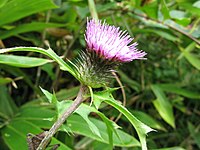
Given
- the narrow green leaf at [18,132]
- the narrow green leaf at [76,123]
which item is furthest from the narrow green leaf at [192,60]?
the narrow green leaf at [18,132]

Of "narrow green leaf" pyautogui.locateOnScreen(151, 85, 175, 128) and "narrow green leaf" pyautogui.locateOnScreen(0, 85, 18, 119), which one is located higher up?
"narrow green leaf" pyautogui.locateOnScreen(0, 85, 18, 119)

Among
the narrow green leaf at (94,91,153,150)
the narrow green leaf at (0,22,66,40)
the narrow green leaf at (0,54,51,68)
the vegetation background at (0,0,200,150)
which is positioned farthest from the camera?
the narrow green leaf at (0,22,66,40)

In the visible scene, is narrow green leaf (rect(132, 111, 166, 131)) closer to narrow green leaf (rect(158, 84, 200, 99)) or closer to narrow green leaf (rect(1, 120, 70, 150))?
narrow green leaf (rect(158, 84, 200, 99))

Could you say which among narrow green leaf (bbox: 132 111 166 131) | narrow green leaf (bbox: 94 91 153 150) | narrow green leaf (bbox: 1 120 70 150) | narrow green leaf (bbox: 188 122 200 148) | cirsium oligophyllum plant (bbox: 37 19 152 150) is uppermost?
cirsium oligophyllum plant (bbox: 37 19 152 150)

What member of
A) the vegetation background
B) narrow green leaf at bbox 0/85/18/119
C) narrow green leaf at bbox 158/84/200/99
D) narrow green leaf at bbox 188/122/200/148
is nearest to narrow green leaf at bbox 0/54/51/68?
the vegetation background

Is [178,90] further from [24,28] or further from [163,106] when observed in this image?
[24,28]

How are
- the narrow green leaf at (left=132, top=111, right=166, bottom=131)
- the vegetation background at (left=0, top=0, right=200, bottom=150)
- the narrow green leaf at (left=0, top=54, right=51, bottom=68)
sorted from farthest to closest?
the narrow green leaf at (left=132, top=111, right=166, bottom=131) < the vegetation background at (left=0, top=0, right=200, bottom=150) < the narrow green leaf at (left=0, top=54, right=51, bottom=68)

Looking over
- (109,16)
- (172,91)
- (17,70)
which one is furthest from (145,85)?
(17,70)

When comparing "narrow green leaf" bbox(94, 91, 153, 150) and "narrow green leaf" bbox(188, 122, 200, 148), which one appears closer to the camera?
"narrow green leaf" bbox(94, 91, 153, 150)
